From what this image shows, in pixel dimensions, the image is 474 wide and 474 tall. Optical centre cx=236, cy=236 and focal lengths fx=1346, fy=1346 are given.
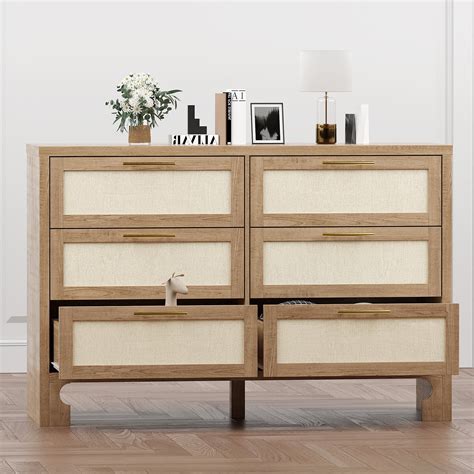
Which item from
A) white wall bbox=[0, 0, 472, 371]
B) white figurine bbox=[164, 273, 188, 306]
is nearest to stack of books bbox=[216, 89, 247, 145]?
white figurine bbox=[164, 273, 188, 306]

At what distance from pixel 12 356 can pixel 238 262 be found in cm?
161

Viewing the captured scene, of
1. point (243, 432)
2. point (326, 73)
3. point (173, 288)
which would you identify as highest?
point (326, 73)

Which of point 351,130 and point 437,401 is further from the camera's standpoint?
point 351,130

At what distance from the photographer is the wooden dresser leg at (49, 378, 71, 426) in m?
4.29

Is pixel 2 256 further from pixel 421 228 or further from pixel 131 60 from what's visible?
pixel 421 228

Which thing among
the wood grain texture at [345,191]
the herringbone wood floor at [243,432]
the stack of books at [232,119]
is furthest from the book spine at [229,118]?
the herringbone wood floor at [243,432]

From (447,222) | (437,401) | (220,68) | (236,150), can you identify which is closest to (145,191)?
(236,150)

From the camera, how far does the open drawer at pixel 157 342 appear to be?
167 inches

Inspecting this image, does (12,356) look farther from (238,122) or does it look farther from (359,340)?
(359,340)

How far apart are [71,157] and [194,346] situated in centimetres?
71

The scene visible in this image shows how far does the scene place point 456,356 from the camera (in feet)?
14.4

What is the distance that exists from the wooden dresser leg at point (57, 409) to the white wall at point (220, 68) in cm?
132

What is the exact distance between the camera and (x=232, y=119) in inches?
177

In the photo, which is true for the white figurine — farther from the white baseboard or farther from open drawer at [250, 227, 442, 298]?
the white baseboard
